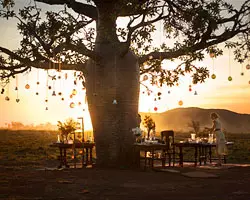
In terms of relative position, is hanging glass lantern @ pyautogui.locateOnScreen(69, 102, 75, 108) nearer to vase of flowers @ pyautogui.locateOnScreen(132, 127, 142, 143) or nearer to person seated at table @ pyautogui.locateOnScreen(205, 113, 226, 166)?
vase of flowers @ pyautogui.locateOnScreen(132, 127, 142, 143)

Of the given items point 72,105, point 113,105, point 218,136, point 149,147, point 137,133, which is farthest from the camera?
point 218,136

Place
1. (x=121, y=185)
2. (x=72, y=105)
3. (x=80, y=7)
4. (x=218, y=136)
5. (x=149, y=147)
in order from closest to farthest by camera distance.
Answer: (x=121, y=185)
(x=149, y=147)
(x=72, y=105)
(x=218, y=136)
(x=80, y=7)

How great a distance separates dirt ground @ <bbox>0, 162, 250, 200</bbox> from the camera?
29.1 feet

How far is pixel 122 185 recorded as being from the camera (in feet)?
34.0

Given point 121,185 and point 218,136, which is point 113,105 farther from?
point 121,185

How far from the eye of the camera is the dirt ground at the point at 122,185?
8859 mm

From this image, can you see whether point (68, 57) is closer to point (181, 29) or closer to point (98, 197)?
point (181, 29)

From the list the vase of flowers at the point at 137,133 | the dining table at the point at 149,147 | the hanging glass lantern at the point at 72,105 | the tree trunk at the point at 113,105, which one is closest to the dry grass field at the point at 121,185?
the dining table at the point at 149,147

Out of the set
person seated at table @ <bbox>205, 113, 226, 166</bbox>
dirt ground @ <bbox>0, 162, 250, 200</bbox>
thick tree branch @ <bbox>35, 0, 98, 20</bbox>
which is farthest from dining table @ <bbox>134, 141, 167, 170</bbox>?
thick tree branch @ <bbox>35, 0, 98, 20</bbox>

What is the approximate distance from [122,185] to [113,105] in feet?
14.6

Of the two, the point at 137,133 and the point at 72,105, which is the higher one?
the point at 72,105

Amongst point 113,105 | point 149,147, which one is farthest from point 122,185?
A: point 113,105

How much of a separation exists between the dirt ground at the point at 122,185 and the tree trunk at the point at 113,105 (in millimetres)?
1009

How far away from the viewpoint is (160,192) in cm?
927
